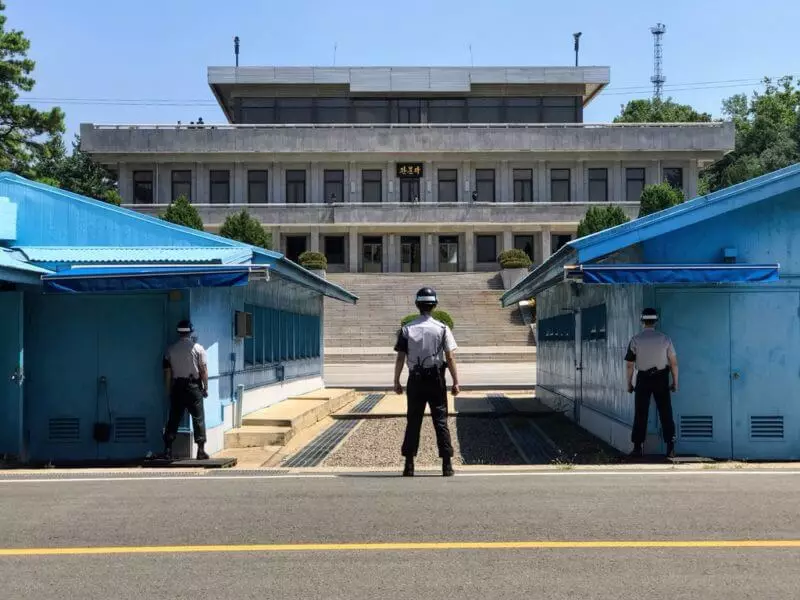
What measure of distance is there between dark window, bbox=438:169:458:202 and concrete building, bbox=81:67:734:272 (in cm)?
6

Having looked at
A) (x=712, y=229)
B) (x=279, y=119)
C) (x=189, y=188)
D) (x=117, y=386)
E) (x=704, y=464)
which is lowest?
(x=704, y=464)

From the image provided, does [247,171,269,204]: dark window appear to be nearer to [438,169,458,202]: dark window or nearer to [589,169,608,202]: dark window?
[438,169,458,202]: dark window

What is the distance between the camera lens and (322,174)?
62.2 m

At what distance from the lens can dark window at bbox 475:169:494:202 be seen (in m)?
62.6

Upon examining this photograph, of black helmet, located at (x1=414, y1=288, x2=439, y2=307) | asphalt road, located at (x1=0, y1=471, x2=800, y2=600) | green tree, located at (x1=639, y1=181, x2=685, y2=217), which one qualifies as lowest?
asphalt road, located at (x1=0, y1=471, x2=800, y2=600)

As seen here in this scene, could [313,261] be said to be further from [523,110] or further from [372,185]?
[523,110]

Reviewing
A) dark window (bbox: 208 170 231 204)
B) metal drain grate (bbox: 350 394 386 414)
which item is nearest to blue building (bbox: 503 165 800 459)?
metal drain grate (bbox: 350 394 386 414)

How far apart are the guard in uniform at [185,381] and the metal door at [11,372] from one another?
206 centimetres

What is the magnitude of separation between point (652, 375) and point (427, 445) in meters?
4.43

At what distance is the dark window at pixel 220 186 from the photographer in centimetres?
6178

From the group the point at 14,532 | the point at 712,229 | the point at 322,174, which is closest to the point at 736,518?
the point at 14,532

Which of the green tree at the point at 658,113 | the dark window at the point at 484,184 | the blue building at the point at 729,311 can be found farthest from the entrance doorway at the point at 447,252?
the blue building at the point at 729,311

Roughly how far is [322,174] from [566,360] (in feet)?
145

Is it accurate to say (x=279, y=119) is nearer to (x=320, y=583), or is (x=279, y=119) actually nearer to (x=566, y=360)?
(x=566, y=360)
